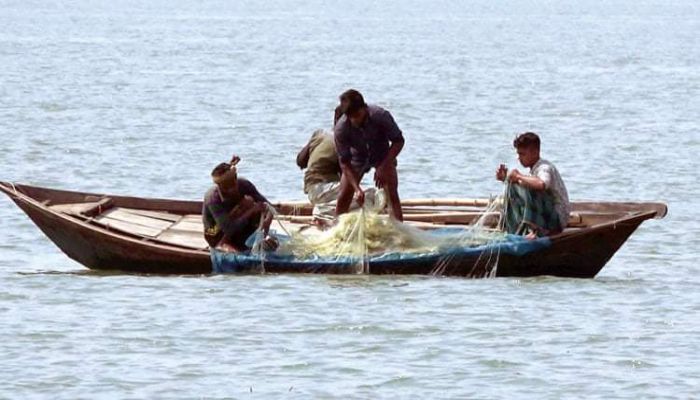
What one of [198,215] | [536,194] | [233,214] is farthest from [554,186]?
[198,215]

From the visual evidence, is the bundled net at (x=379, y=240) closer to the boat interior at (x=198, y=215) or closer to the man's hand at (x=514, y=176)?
the boat interior at (x=198, y=215)

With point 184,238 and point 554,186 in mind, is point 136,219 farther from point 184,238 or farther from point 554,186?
point 554,186

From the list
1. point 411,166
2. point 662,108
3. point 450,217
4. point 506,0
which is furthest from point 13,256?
point 506,0

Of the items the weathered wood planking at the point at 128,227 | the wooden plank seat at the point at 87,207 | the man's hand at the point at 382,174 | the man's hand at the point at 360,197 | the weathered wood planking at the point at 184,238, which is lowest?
the weathered wood planking at the point at 184,238

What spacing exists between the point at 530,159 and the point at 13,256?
4854 mm

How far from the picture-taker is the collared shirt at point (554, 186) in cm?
1374

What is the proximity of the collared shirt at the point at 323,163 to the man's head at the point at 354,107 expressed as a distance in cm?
76

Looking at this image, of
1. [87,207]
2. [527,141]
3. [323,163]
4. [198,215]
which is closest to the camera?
[527,141]

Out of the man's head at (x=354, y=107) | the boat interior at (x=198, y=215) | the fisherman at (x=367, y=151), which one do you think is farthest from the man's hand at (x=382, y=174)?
the boat interior at (x=198, y=215)

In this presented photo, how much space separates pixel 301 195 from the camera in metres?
20.8

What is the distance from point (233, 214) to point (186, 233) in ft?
3.24

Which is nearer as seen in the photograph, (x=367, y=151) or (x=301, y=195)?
(x=367, y=151)

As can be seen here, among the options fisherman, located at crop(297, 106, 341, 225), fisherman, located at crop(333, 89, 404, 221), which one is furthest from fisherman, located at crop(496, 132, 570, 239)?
fisherman, located at crop(297, 106, 341, 225)

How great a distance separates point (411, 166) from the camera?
78.8 feet
